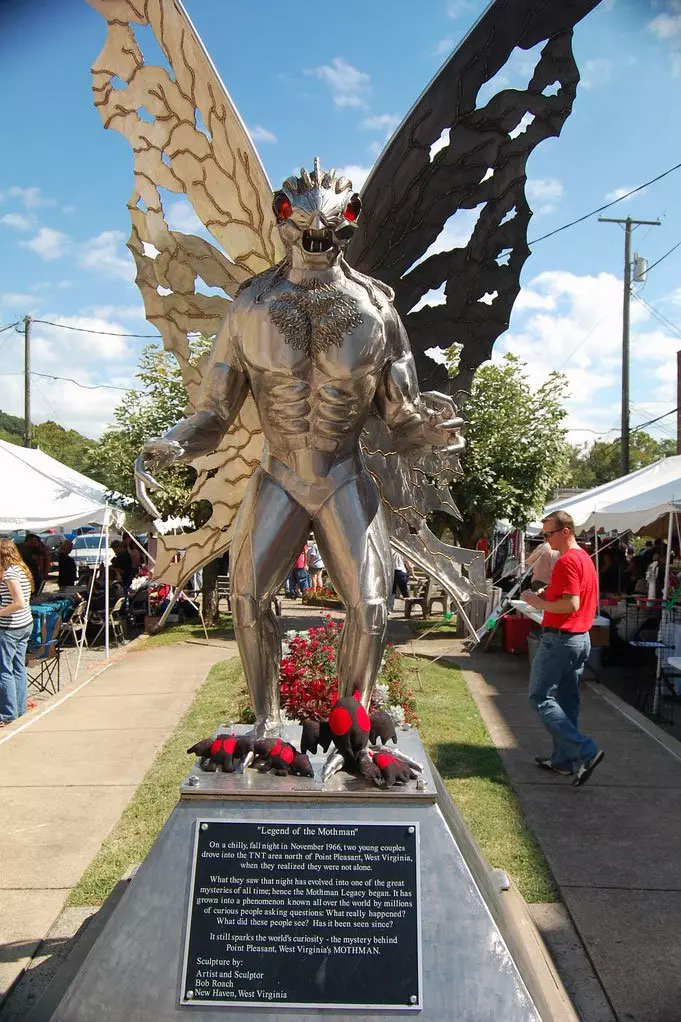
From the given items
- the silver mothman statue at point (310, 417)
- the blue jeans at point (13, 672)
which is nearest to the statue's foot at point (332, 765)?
the silver mothman statue at point (310, 417)

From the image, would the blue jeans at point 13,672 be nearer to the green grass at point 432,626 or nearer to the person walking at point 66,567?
the person walking at point 66,567

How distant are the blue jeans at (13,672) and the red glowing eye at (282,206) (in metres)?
5.16

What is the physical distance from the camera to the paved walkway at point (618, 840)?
3172 millimetres

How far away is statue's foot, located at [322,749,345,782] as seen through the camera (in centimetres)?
266

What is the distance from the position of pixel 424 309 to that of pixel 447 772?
11.8 feet

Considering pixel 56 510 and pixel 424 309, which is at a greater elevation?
pixel 424 309

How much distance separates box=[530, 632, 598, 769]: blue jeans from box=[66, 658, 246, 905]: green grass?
260 centimetres

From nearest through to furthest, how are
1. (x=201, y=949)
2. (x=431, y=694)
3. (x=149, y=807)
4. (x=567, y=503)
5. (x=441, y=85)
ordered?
(x=201, y=949), (x=441, y=85), (x=149, y=807), (x=431, y=694), (x=567, y=503)

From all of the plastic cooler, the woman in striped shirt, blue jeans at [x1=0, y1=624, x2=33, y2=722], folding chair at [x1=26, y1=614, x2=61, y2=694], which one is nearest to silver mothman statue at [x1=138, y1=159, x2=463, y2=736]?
the woman in striped shirt

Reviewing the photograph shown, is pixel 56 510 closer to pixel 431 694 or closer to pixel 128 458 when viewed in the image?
pixel 128 458

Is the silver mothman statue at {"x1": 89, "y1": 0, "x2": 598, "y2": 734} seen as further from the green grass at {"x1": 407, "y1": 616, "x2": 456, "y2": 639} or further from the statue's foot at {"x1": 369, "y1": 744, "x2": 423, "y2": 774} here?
the green grass at {"x1": 407, "y1": 616, "x2": 456, "y2": 639}

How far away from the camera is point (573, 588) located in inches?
204

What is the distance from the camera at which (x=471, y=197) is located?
3.62m

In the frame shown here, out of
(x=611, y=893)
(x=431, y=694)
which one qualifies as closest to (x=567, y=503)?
(x=431, y=694)
